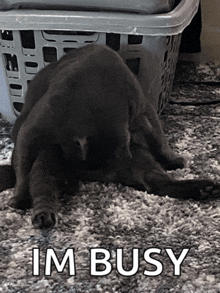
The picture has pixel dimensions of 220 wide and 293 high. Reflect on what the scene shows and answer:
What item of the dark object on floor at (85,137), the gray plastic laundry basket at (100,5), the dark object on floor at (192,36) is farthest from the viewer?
the dark object on floor at (192,36)

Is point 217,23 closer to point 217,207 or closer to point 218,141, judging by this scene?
point 218,141

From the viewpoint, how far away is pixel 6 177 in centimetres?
88

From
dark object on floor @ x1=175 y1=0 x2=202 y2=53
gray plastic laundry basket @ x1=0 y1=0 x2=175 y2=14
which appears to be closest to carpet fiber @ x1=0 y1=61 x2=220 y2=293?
gray plastic laundry basket @ x1=0 y1=0 x2=175 y2=14

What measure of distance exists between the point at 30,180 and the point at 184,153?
0.49 m

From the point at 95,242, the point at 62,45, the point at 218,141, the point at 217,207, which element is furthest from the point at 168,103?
the point at 95,242

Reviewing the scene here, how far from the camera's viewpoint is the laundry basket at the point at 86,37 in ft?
3.13

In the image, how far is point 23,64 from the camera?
107 centimetres

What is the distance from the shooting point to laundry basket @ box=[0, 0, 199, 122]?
955mm

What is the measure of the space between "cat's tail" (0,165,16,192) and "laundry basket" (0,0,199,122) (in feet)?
1.04

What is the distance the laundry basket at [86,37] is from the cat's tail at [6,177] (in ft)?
1.04

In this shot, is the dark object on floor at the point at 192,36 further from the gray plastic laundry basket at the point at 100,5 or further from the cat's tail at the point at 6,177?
the cat's tail at the point at 6,177

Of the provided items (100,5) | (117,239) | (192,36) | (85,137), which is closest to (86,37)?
(100,5)

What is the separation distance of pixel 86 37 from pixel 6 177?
1.51 feet

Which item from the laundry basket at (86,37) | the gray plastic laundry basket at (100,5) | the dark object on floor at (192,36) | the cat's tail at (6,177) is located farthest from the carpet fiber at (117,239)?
the dark object on floor at (192,36)
